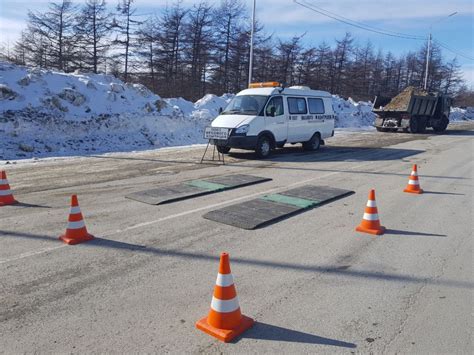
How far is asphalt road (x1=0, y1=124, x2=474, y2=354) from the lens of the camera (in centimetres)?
319

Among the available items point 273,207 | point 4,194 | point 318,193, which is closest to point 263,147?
point 318,193

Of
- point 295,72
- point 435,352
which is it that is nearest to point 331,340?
point 435,352

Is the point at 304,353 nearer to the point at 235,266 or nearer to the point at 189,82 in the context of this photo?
the point at 235,266

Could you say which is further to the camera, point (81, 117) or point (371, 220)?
point (81, 117)

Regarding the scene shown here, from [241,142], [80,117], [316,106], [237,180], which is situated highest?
[316,106]

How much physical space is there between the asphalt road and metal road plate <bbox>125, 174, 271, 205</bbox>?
30cm

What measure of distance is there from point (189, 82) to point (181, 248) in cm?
3205

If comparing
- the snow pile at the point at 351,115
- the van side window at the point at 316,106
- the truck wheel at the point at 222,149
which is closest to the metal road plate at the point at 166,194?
the truck wheel at the point at 222,149

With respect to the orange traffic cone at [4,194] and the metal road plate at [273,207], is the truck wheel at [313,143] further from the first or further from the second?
the orange traffic cone at [4,194]

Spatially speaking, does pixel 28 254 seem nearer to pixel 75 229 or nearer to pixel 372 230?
pixel 75 229

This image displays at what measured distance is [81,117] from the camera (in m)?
16.4

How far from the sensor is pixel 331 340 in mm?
3188

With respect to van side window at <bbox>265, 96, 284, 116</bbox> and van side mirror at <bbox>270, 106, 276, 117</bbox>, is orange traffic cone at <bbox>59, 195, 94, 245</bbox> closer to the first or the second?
van side window at <bbox>265, 96, 284, 116</bbox>

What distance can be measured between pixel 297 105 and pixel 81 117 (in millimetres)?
9018
